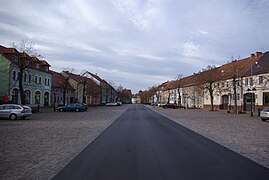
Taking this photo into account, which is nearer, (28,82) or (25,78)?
(25,78)

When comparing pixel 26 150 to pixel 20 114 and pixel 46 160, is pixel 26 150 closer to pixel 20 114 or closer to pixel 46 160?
pixel 46 160

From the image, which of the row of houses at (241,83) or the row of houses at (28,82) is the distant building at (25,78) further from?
the row of houses at (241,83)

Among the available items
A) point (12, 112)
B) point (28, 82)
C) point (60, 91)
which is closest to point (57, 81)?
point (60, 91)

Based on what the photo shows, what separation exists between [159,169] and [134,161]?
3.74 feet

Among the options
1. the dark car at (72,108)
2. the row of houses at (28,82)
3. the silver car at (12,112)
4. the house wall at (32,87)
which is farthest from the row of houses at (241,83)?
the house wall at (32,87)

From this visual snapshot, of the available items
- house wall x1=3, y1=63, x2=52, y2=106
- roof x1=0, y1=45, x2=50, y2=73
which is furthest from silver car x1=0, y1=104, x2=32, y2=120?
house wall x1=3, y1=63, x2=52, y2=106

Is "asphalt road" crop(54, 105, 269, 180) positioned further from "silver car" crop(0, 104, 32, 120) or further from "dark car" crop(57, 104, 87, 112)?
"dark car" crop(57, 104, 87, 112)

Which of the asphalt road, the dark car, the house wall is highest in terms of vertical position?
the house wall

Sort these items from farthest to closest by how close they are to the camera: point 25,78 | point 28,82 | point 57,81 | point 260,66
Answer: point 57,81
point 28,82
point 25,78
point 260,66

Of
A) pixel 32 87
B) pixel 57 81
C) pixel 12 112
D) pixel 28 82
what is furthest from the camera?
pixel 57 81

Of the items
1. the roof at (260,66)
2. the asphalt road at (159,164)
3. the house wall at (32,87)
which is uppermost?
the roof at (260,66)

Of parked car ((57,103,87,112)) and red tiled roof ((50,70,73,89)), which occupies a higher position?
red tiled roof ((50,70,73,89))

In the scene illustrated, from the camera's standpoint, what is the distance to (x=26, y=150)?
988 centimetres

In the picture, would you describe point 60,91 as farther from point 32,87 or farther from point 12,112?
point 12,112
